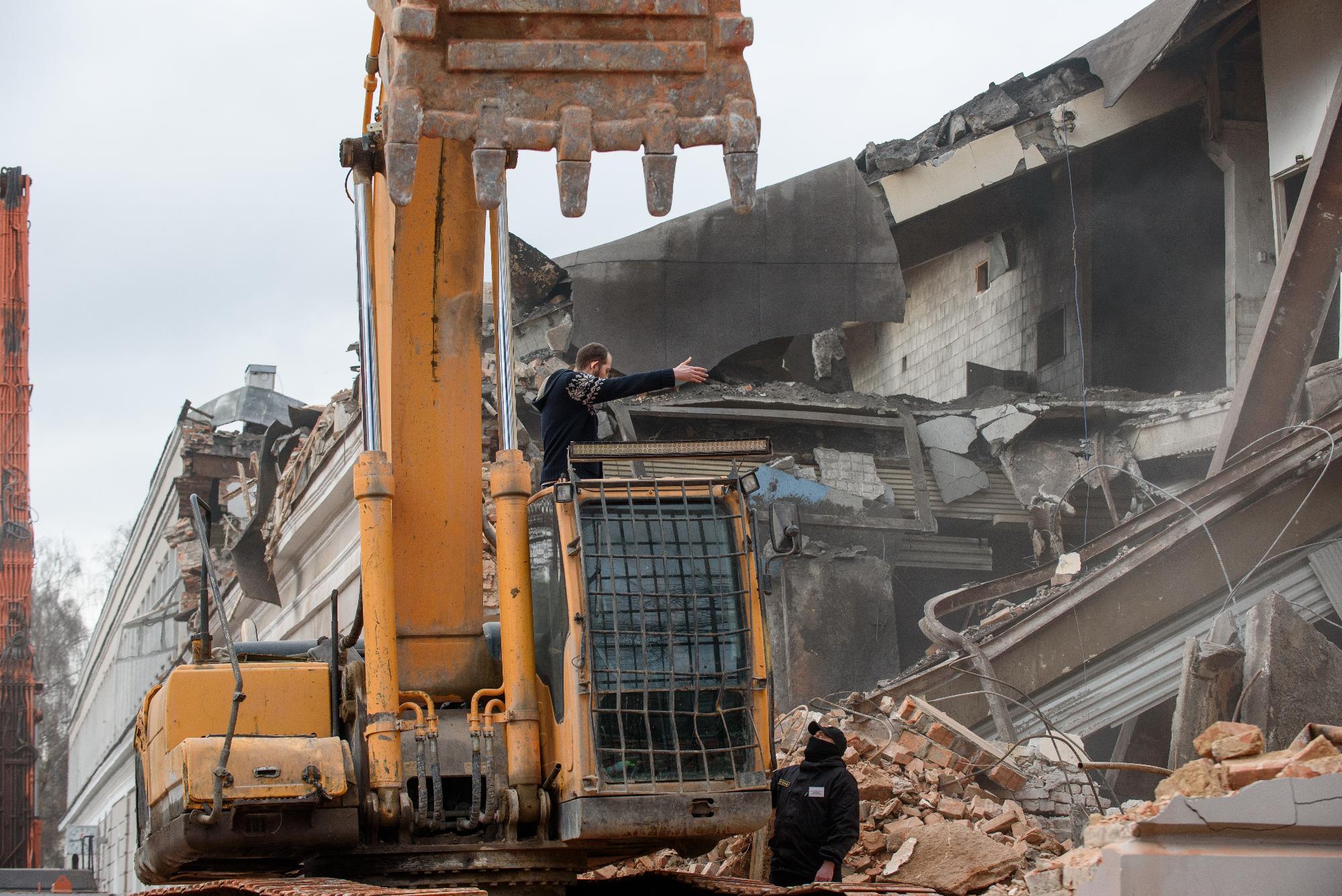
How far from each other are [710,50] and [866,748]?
5.35m

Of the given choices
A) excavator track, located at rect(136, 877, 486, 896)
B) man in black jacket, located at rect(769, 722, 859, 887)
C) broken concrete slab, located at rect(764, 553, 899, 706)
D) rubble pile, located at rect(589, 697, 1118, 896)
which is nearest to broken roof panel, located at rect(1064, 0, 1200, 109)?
broken concrete slab, located at rect(764, 553, 899, 706)

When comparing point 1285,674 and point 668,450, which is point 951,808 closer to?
point 1285,674

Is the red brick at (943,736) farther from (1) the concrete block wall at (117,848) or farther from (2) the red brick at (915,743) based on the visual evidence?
(1) the concrete block wall at (117,848)

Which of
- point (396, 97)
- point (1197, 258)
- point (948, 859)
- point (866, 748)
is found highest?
point (1197, 258)

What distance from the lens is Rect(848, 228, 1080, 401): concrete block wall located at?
18844mm

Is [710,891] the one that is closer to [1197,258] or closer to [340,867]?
[340,867]

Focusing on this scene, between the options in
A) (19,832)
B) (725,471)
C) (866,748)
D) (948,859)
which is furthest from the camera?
(19,832)

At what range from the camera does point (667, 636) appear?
17.1ft

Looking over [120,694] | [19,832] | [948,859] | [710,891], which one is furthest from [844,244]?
[120,694]

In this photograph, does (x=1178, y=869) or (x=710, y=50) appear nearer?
(x=1178, y=869)

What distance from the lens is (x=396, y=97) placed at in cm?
470

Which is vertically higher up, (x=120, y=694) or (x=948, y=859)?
(x=120, y=694)

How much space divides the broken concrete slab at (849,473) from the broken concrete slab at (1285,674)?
5534 mm

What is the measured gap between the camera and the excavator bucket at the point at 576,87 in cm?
474
